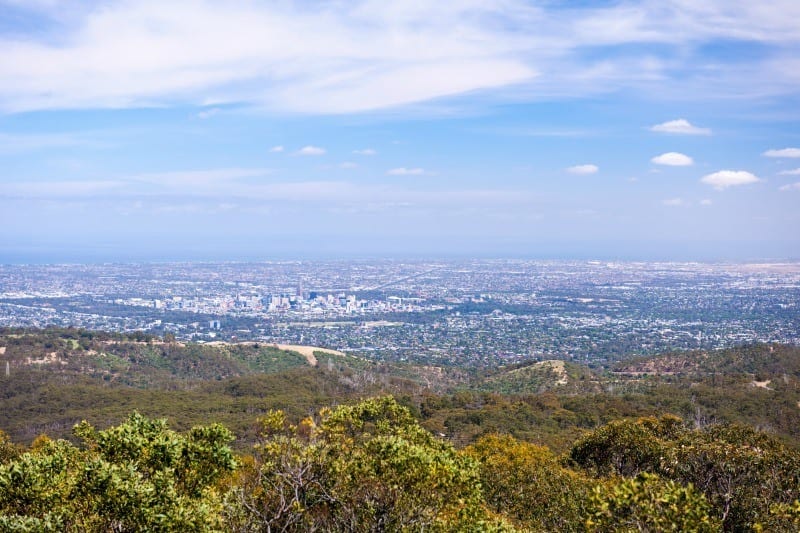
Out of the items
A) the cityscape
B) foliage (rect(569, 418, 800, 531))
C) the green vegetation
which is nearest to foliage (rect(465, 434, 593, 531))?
→ the green vegetation

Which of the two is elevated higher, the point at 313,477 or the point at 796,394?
the point at 313,477

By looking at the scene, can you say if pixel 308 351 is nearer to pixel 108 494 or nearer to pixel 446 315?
pixel 446 315

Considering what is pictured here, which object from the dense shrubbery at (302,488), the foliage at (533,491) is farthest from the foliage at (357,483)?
the foliage at (533,491)

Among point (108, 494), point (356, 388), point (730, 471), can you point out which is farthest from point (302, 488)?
point (356, 388)

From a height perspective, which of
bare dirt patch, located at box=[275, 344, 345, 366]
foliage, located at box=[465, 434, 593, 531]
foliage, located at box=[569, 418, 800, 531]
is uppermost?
foliage, located at box=[569, 418, 800, 531]

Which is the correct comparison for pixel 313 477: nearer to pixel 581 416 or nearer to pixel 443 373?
pixel 581 416

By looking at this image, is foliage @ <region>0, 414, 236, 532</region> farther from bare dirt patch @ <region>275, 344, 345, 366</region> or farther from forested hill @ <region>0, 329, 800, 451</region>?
bare dirt patch @ <region>275, 344, 345, 366</region>

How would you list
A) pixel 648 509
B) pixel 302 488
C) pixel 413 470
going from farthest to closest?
pixel 302 488 → pixel 413 470 → pixel 648 509

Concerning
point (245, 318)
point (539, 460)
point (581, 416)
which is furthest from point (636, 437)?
point (245, 318)
